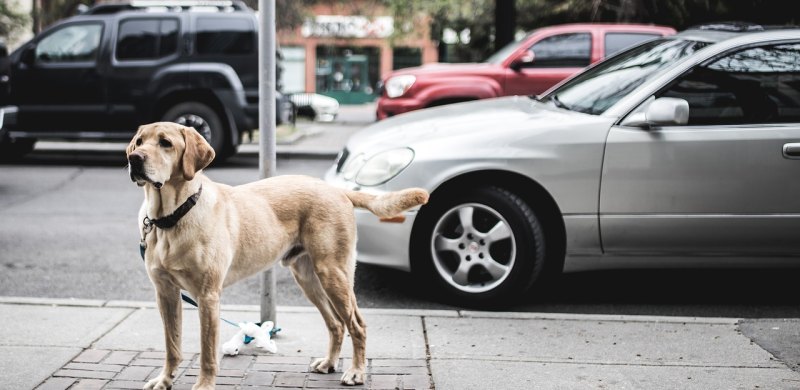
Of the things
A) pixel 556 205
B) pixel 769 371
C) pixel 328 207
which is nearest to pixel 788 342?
pixel 769 371

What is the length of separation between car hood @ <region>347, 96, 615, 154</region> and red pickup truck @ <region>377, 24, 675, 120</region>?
560 cm

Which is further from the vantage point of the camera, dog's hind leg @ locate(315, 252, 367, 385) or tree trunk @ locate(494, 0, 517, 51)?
tree trunk @ locate(494, 0, 517, 51)

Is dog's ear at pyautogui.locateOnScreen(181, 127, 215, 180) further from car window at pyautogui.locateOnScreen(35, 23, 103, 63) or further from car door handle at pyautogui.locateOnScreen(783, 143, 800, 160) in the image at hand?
car window at pyautogui.locateOnScreen(35, 23, 103, 63)

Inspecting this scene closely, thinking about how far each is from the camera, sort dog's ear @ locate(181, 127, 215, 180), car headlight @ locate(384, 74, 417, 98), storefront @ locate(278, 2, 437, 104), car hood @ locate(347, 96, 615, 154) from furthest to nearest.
Answer: storefront @ locate(278, 2, 437, 104)
car headlight @ locate(384, 74, 417, 98)
car hood @ locate(347, 96, 615, 154)
dog's ear @ locate(181, 127, 215, 180)

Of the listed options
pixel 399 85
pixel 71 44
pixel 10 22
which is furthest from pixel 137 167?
pixel 10 22

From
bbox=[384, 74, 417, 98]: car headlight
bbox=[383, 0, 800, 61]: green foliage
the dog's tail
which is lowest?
bbox=[384, 74, 417, 98]: car headlight

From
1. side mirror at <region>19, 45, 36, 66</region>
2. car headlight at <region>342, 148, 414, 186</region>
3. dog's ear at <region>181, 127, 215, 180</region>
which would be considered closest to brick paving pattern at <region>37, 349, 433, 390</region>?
dog's ear at <region>181, 127, 215, 180</region>

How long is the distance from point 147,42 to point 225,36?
1078 millimetres

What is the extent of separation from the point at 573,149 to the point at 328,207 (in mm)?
1988

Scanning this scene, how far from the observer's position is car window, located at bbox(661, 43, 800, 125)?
5.74 metres

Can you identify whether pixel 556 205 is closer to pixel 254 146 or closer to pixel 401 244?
pixel 401 244

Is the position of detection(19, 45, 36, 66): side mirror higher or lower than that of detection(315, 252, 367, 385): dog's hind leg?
higher

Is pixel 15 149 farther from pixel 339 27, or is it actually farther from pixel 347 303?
pixel 339 27

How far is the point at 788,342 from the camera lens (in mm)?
5016
